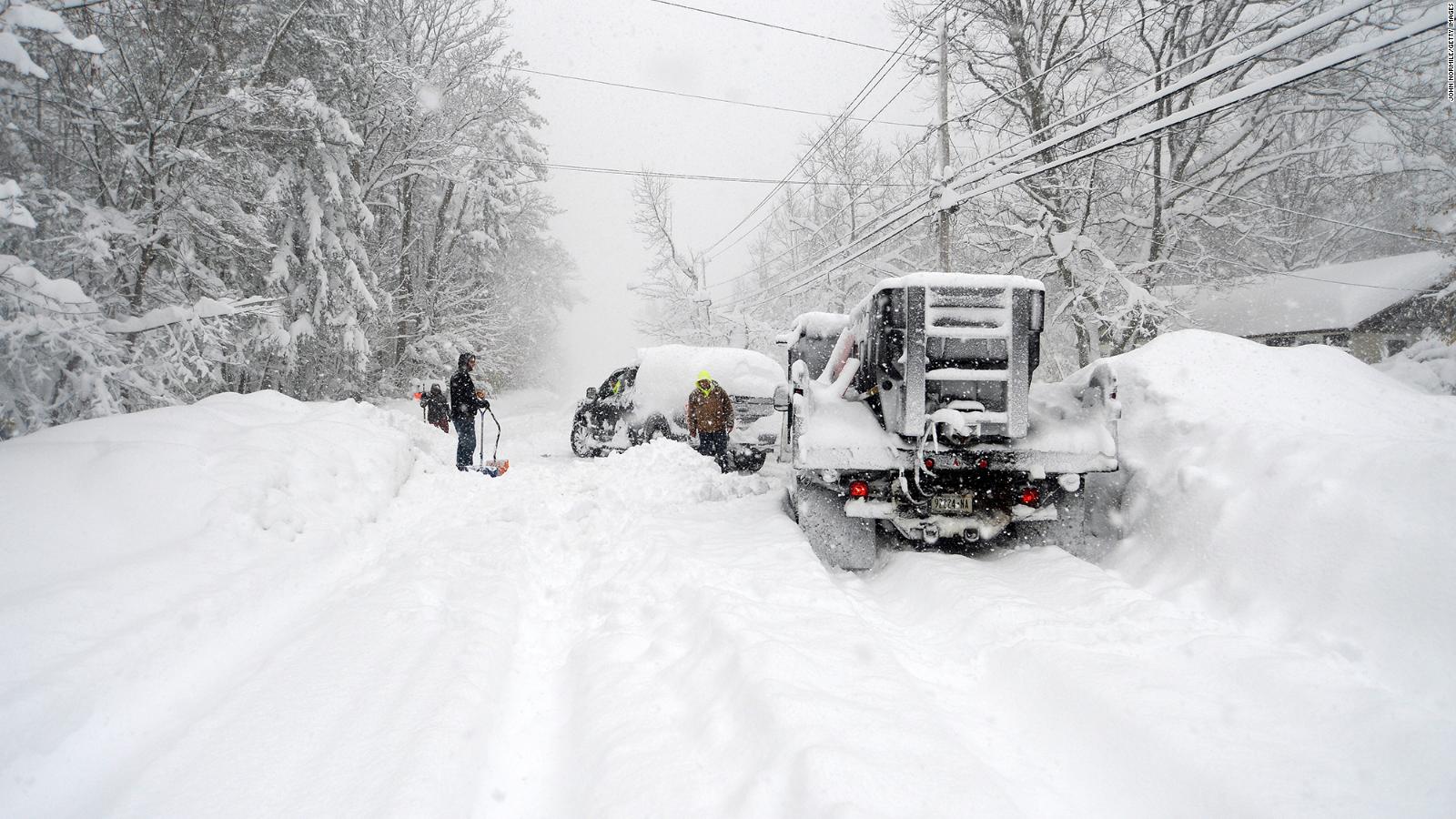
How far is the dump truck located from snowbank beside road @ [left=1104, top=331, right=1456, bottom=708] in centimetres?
60

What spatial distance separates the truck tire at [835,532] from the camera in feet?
16.5

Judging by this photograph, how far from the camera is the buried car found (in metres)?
10.1

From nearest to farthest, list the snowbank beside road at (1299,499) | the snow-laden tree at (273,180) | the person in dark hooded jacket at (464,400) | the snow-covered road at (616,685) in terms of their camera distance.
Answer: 1. the snow-covered road at (616,685)
2. the snowbank beside road at (1299,499)
3. the snow-laden tree at (273,180)
4. the person in dark hooded jacket at (464,400)

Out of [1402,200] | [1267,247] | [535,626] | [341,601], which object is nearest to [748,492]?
[535,626]

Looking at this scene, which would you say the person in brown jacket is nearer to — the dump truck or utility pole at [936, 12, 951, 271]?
the dump truck

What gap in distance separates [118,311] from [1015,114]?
64.1 feet

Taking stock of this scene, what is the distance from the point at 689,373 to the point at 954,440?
21.9ft

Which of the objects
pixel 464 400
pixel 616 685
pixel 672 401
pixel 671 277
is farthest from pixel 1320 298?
pixel 616 685

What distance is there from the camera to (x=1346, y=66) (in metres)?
11.7

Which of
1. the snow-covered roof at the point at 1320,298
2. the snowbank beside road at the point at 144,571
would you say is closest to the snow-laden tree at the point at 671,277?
the snow-covered roof at the point at 1320,298

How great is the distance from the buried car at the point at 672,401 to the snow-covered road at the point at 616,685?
5.04 m

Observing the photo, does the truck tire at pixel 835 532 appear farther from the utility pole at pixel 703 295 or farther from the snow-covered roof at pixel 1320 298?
the snow-covered roof at pixel 1320 298

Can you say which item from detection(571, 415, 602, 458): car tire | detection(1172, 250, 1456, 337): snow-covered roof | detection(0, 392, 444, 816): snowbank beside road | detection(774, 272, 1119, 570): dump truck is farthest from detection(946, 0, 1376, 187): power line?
detection(1172, 250, 1456, 337): snow-covered roof

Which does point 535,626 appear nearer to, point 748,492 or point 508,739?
point 508,739
